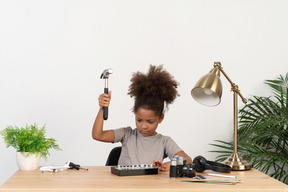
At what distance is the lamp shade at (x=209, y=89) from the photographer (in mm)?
2092

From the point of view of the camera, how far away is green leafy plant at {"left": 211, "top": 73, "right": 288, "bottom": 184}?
10.3 feet

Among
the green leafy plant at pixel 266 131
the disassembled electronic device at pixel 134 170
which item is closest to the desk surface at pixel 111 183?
the disassembled electronic device at pixel 134 170

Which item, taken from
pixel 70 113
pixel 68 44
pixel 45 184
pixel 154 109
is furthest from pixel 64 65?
pixel 45 184

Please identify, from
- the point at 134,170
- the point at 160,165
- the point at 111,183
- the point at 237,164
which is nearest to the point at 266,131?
the point at 237,164

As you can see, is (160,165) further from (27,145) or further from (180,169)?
(27,145)

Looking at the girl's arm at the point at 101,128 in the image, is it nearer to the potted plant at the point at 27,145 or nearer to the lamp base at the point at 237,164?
the potted plant at the point at 27,145

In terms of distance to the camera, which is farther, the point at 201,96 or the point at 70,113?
the point at 70,113

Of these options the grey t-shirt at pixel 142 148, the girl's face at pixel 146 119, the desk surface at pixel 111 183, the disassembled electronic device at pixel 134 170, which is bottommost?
the desk surface at pixel 111 183

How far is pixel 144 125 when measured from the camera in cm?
239

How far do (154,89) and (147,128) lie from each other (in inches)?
9.4

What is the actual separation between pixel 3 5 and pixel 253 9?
85.9 inches

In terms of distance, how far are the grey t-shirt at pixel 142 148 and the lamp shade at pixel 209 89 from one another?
0.39 meters

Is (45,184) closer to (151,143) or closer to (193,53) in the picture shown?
(151,143)

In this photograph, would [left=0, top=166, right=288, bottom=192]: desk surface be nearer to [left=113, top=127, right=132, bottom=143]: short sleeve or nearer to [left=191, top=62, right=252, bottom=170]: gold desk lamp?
[left=191, top=62, right=252, bottom=170]: gold desk lamp
